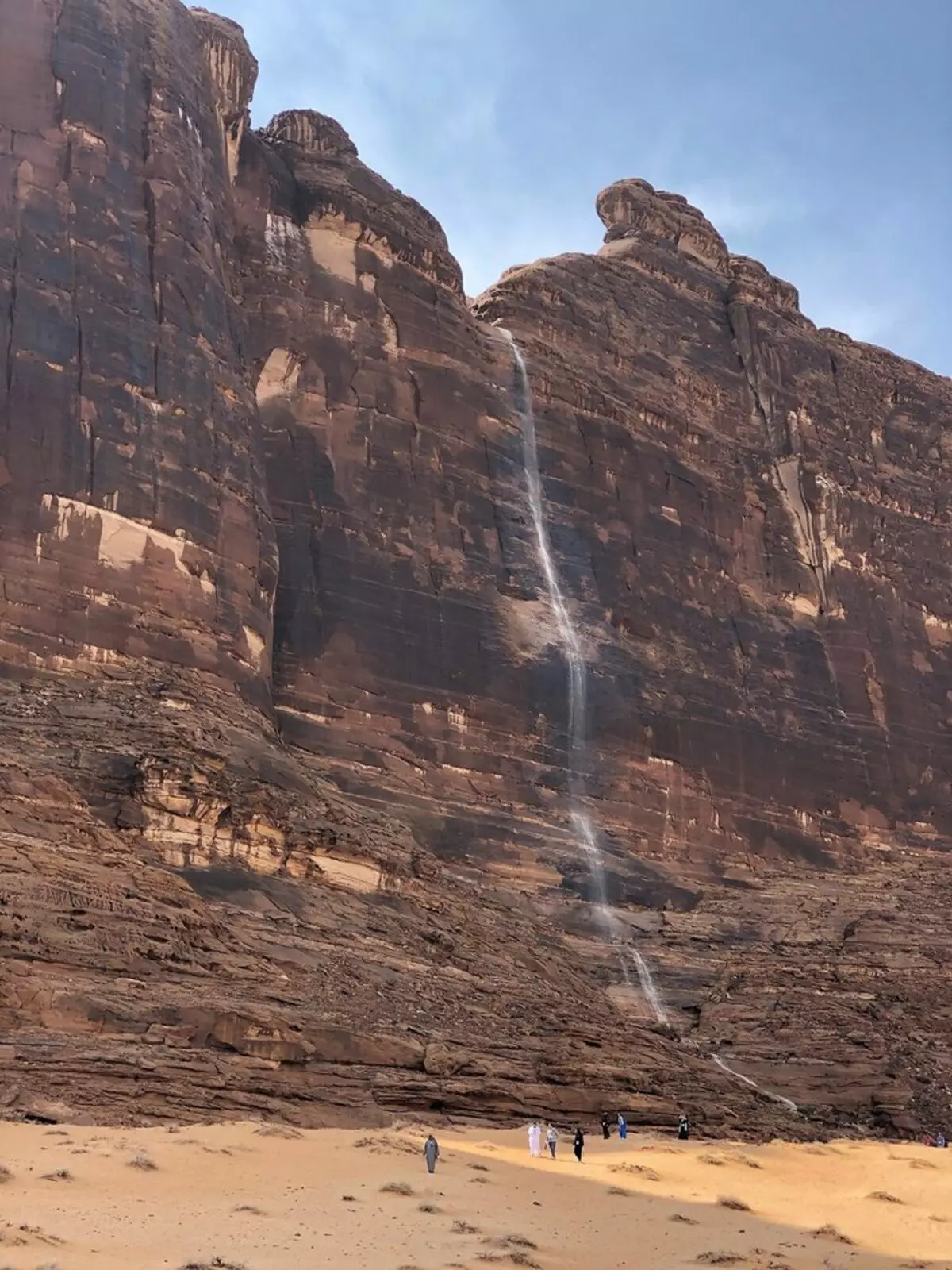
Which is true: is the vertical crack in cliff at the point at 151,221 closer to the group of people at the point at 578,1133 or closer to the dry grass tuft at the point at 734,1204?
the group of people at the point at 578,1133

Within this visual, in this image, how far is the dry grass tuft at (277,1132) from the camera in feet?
81.4

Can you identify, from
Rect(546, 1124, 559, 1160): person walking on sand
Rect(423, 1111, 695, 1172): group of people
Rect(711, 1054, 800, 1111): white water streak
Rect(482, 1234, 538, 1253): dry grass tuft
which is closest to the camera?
Rect(482, 1234, 538, 1253): dry grass tuft

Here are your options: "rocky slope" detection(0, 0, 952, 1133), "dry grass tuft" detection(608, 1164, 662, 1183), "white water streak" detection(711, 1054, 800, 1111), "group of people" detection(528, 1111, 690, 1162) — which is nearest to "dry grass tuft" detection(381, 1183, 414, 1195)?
"rocky slope" detection(0, 0, 952, 1133)

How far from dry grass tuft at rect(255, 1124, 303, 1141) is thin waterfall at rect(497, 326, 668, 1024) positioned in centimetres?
1847

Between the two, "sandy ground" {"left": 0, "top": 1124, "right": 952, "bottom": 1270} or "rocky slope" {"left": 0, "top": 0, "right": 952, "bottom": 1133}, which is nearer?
"sandy ground" {"left": 0, "top": 1124, "right": 952, "bottom": 1270}

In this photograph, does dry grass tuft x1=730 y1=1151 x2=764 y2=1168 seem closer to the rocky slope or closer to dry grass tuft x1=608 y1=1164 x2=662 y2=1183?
the rocky slope

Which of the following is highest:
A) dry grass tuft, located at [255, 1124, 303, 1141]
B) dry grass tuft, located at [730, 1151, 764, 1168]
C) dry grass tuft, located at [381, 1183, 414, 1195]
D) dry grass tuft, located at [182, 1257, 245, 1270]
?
dry grass tuft, located at [255, 1124, 303, 1141]

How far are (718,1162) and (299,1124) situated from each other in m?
9.05

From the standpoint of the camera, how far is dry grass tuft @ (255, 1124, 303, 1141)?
24.8m

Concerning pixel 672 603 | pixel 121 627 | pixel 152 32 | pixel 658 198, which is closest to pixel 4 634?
pixel 121 627

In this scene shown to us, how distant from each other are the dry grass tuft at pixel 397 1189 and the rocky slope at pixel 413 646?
3.44 metres

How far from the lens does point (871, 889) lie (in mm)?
54844

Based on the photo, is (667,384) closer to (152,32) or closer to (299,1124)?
(152,32)

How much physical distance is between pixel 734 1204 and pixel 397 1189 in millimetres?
7000
